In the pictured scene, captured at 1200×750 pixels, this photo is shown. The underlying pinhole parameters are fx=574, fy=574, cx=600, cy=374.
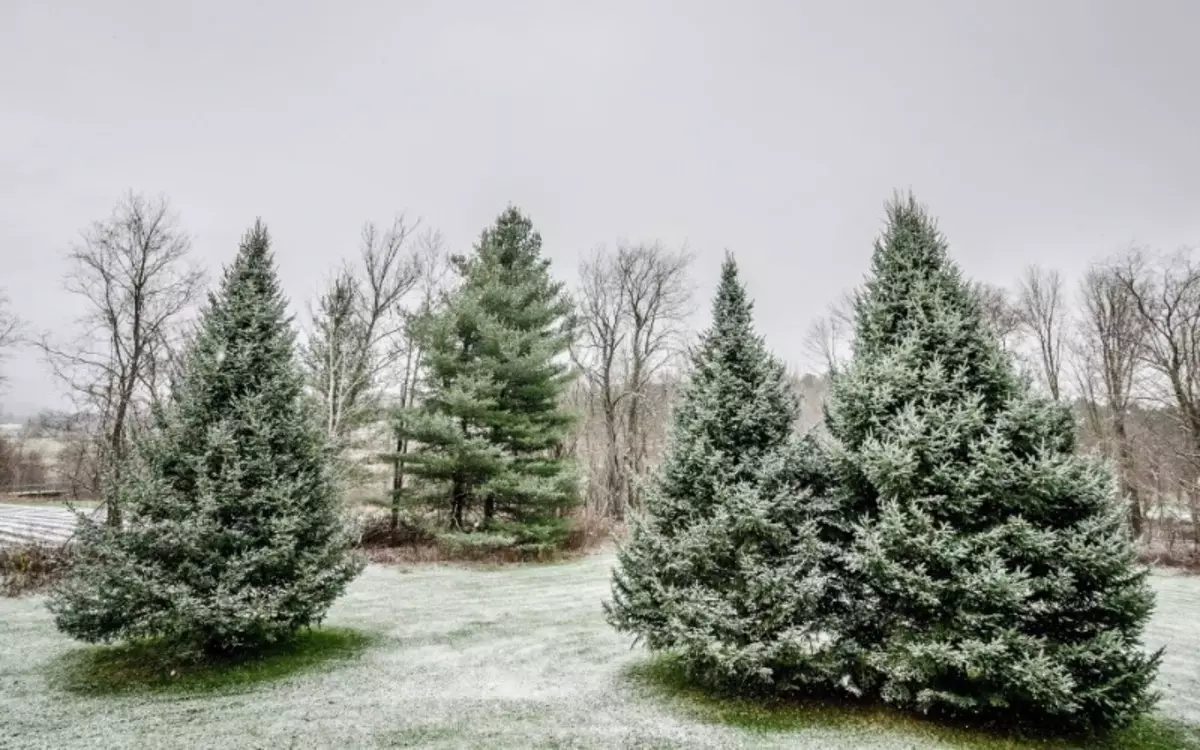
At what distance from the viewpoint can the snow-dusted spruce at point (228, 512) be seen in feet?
20.9

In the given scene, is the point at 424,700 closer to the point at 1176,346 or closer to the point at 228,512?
the point at 228,512

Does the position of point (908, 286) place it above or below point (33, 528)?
above

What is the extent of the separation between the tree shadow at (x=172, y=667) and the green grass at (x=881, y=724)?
173 inches

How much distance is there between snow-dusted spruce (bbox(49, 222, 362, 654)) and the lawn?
0.68 m

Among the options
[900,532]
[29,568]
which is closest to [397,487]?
[29,568]

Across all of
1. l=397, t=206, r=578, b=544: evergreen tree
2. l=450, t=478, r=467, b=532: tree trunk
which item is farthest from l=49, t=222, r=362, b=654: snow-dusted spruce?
l=450, t=478, r=467, b=532: tree trunk

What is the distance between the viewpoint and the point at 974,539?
502 cm

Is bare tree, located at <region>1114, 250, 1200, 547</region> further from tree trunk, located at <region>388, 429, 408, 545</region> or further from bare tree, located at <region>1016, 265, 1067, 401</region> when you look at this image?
tree trunk, located at <region>388, 429, 408, 545</region>

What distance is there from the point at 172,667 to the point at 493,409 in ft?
39.1

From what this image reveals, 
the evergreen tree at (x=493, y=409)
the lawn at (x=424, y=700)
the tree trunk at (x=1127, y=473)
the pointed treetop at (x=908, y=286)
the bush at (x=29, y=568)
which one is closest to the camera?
the lawn at (x=424, y=700)

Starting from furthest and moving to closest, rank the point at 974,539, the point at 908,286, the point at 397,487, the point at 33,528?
the point at 33,528, the point at 397,487, the point at 908,286, the point at 974,539

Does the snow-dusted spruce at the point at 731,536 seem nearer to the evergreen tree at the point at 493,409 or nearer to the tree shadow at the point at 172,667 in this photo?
the tree shadow at the point at 172,667

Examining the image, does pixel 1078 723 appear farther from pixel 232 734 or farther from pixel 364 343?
pixel 364 343

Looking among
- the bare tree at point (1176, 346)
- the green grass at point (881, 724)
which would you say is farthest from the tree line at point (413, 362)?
the green grass at point (881, 724)
